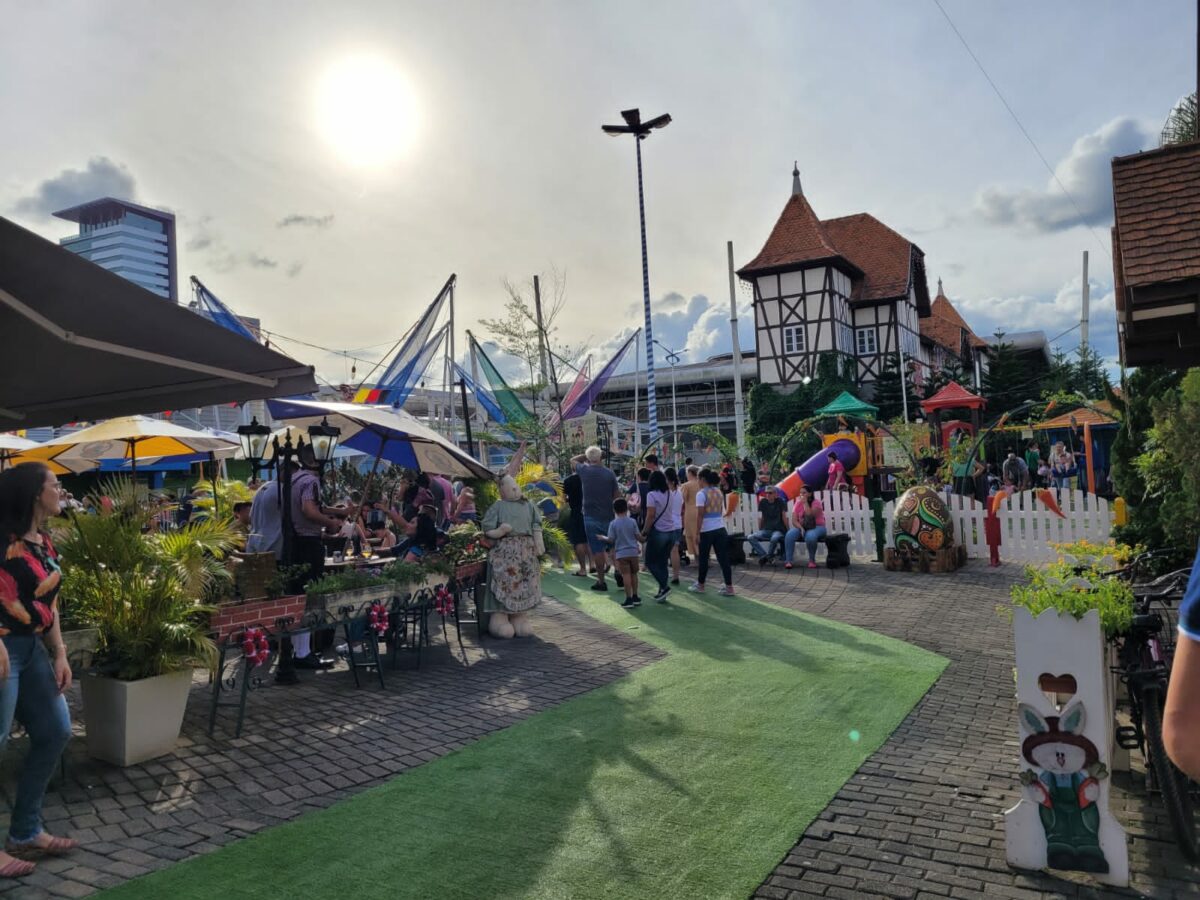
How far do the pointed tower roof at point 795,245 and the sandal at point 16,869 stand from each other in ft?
117

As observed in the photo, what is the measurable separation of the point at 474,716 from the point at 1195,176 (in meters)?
7.34

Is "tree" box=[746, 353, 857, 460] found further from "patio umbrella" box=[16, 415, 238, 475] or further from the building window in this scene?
"patio umbrella" box=[16, 415, 238, 475]

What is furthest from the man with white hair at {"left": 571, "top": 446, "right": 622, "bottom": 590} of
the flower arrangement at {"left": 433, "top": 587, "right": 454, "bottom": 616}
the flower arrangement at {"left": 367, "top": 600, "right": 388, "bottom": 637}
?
the flower arrangement at {"left": 367, "top": 600, "right": 388, "bottom": 637}

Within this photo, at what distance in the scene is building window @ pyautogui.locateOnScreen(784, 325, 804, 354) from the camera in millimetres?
36938

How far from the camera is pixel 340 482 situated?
2256cm

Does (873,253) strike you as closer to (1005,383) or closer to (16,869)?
(1005,383)

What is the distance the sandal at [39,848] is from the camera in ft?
12.2

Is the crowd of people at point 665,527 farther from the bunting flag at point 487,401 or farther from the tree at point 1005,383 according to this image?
the tree at point 1005,383

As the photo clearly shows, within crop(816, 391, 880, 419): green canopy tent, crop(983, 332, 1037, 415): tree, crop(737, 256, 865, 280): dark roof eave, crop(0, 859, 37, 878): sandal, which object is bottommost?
crop(0, 859, 37, 878): sandal

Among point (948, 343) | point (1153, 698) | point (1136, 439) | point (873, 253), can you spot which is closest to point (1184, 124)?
point (1136, 439)

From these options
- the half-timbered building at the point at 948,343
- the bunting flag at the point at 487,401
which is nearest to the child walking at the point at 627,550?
the bunting flag at the point at 487,401

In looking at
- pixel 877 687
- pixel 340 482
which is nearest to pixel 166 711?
pixel 877 687

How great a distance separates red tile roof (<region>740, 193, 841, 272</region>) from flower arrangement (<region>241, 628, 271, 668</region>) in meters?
33.7

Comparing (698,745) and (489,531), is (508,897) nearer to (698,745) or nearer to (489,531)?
(698,745)
